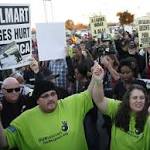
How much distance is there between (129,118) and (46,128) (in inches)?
31.5

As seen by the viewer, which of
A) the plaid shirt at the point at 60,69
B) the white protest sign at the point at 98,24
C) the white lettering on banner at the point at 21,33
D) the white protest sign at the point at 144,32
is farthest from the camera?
the white protest sign at the point at 98,24

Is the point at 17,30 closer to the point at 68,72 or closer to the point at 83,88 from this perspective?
the point at 83,88

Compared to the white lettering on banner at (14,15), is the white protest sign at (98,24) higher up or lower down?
higher up

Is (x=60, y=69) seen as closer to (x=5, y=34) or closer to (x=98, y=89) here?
(x=5, y=34)

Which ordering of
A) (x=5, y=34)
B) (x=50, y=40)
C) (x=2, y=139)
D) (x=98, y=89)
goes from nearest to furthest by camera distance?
(x=2, y=139), (x=98, y=89), (x=5, y=34), (x=50, y=40)

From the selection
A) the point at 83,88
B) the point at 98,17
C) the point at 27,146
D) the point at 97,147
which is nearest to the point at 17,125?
the point at 27,146

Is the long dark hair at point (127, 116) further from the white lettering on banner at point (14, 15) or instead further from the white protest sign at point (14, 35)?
the white lettering on banner at point (14, 15)

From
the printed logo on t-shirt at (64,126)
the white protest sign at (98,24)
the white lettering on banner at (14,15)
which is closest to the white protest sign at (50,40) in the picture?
the white lettering on banner at (14,15)

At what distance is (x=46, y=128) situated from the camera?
13.7 feet

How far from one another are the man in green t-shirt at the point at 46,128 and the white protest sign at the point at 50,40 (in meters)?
1.71

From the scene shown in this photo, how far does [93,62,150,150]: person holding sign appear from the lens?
416 cm

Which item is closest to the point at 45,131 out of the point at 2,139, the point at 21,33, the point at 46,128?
the point at 46,128

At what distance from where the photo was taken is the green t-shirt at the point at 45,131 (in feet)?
13.6

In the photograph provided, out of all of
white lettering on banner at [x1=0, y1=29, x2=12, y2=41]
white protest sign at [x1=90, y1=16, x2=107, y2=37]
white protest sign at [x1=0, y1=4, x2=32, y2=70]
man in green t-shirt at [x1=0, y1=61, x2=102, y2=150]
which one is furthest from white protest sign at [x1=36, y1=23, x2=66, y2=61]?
white protest sign at [x1=90, y1=16, x2=107, y2=37]
